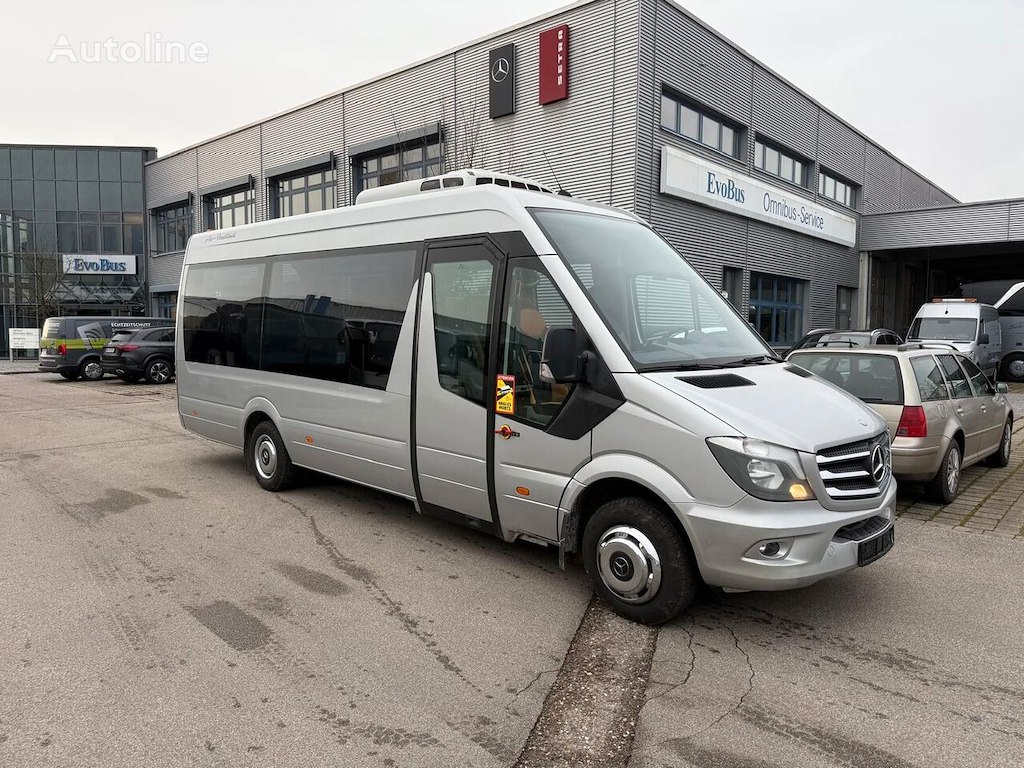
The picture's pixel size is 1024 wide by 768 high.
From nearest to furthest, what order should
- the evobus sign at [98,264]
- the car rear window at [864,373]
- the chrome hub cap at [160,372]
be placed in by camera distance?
the car rear window at [864,373], the chrome hub cap at [160,372], the evobus sign at [98,264]

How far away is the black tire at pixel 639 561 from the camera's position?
393 centimetres

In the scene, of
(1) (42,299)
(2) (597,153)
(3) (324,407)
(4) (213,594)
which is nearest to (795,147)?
(2) (597,153)

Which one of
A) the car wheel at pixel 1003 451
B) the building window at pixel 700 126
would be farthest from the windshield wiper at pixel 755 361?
the building window at pixel 700 126

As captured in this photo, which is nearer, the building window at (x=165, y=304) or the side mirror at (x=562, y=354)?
the side mirror at (x=562, y=354)

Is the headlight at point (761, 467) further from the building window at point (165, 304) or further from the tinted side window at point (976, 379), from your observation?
the building window at point (165, 304)

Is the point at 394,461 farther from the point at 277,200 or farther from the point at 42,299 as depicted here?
the point at 42,299

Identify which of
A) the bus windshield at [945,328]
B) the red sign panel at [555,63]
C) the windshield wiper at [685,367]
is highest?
the red sign panel at [555,63]

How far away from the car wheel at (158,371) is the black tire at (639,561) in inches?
761

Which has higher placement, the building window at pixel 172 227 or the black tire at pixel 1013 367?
A: the building window at pixel 172 227

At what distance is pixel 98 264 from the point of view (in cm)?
3878

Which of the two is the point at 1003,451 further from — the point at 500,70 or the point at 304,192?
the point at 304,192

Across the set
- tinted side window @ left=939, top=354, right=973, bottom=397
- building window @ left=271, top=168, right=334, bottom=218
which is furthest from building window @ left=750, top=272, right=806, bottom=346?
building window @ left=271, top=168, right=334, bottom=218

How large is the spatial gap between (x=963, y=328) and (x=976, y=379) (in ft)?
44.8

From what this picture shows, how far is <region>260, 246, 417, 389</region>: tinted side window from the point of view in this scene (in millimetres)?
5645
